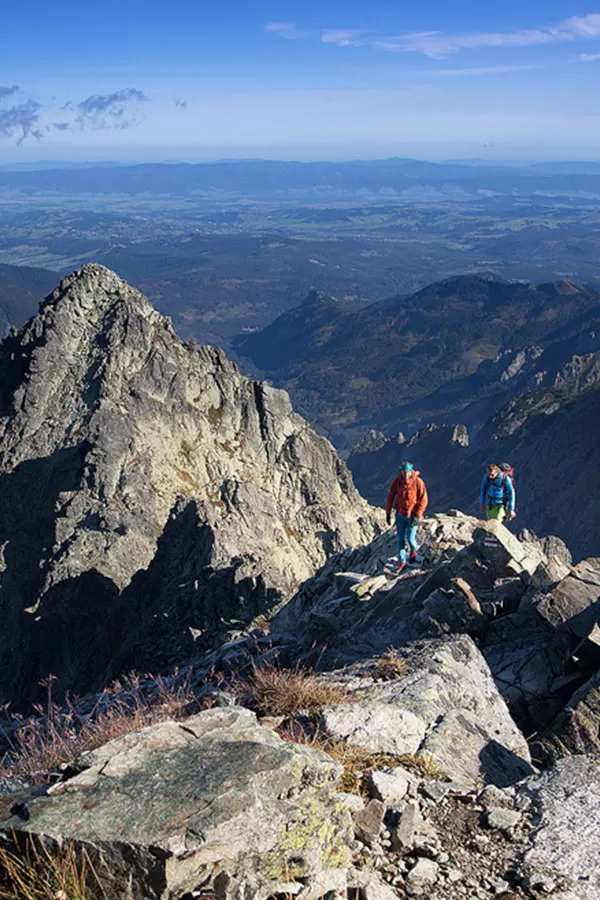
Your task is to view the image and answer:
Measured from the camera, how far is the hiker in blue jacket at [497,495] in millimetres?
25828

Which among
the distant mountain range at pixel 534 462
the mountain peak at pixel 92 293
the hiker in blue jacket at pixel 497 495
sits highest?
the mountain peak at pixel 92 293

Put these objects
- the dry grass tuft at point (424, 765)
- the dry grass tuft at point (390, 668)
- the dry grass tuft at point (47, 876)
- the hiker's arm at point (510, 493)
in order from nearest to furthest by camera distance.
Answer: the dry grass tuft at point (47, 876), the dry grass tuft at point (424, 765), the dry grass tuft at point (390, 668), the hiker's arm at point (510, 493)

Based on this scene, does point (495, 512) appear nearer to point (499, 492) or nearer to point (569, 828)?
point (499, 492)

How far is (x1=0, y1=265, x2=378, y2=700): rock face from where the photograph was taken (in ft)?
131

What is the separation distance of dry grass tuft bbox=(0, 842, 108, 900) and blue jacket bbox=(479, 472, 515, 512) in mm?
21353

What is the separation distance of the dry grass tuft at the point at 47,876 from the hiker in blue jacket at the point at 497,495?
21275 mm

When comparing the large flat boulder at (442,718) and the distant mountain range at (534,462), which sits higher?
the large flat boulder at (442,718)

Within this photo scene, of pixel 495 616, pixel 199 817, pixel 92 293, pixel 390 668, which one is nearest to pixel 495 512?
pixel 495 616

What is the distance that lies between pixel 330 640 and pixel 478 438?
172416 mm

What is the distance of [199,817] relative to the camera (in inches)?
272

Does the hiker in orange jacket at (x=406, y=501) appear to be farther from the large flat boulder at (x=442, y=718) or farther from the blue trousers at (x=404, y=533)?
the large flat boulder at (x=442, y=718)

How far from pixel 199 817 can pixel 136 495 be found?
144 feet

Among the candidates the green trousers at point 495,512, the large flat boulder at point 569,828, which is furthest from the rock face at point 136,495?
the large flat boulder at point 569,828

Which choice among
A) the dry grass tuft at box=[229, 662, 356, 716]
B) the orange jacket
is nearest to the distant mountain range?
the orange jacket
